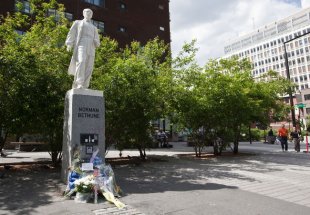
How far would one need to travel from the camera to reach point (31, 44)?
12453mm

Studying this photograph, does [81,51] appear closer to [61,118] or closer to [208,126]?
[61,118]

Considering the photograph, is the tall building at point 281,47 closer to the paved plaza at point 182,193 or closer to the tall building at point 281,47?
the tall building at point 281,47

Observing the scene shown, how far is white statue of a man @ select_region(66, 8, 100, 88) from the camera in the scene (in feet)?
29.4

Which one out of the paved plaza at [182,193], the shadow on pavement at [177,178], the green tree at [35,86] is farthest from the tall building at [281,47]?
the paved plaza at [182,193]

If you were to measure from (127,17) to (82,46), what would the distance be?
35.0 meters

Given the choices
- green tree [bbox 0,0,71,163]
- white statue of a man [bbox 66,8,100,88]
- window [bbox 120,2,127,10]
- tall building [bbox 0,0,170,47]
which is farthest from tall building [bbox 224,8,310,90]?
white statue of a man [bbox 66,8,100,88]

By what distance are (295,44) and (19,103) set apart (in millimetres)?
111078

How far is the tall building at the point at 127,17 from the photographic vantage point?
36531 mm

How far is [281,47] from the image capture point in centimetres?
11050

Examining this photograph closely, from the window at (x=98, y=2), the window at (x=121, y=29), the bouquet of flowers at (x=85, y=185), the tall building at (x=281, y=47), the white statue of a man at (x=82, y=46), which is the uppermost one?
the tall building at (x=281, y=47)

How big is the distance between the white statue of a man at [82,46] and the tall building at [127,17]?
2599 cm

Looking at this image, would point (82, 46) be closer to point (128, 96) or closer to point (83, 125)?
point (83, 125)

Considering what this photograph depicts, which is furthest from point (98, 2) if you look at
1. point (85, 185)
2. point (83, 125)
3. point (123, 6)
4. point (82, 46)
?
point (85, 185)

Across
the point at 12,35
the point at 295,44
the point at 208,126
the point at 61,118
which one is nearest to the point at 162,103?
the point at 208,126
